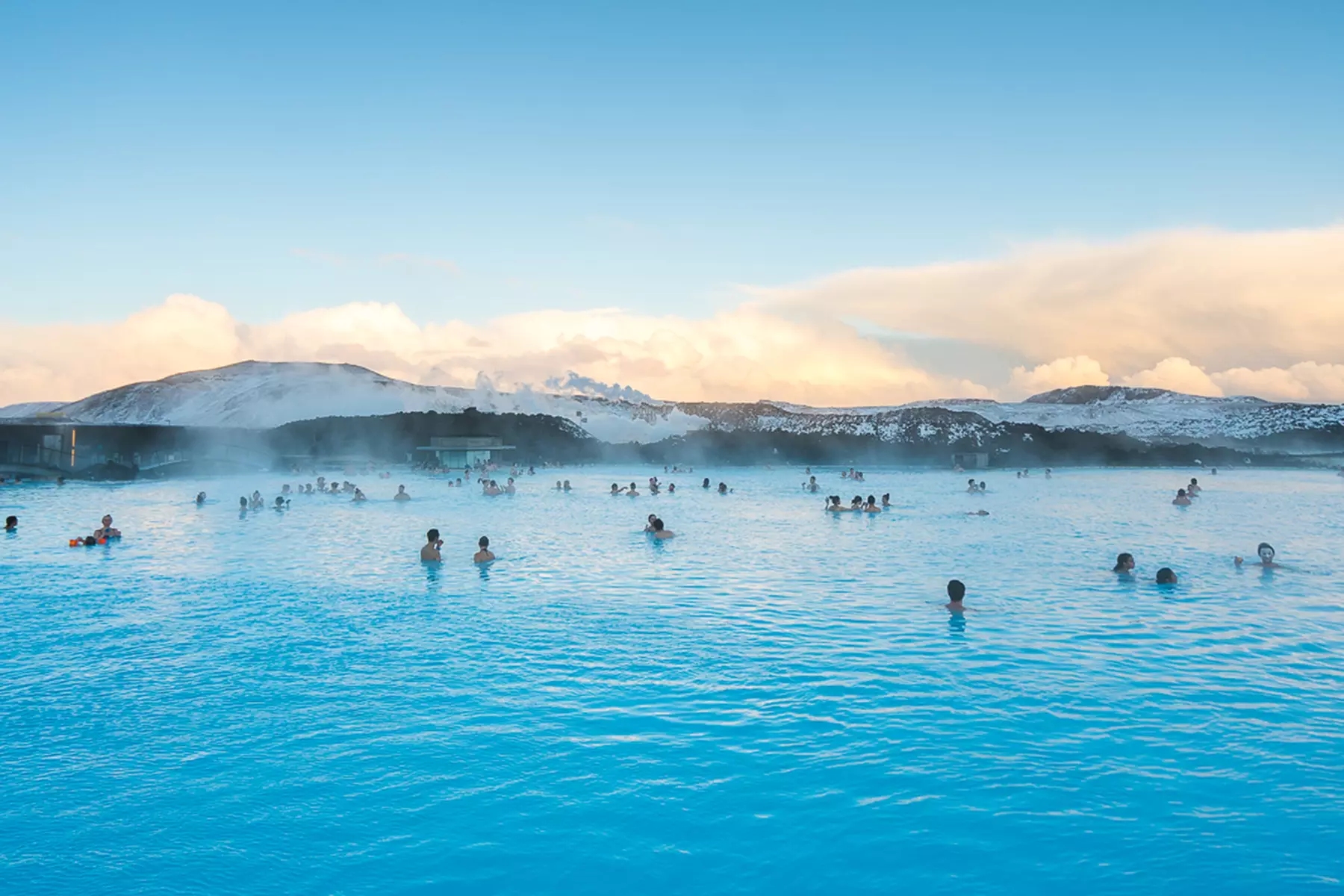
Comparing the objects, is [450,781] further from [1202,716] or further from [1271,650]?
[1271,650]

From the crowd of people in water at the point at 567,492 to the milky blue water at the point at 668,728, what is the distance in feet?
1.46

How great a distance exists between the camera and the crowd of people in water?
1533cm

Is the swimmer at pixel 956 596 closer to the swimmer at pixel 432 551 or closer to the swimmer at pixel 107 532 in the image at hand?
the swimmer at pixel 432 551

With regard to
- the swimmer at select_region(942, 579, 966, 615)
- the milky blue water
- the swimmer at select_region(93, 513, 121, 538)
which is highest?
the swimmer at select_region(93, 513, 121, 538)

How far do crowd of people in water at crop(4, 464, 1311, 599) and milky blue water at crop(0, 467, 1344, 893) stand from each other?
0.44m


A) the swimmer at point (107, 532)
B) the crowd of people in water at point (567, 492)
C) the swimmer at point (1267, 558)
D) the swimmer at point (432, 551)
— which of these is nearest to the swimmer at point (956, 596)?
the crowd of people in water at point (567, 492)

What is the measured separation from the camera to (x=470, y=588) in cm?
1443

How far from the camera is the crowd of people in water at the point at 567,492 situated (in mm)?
15328

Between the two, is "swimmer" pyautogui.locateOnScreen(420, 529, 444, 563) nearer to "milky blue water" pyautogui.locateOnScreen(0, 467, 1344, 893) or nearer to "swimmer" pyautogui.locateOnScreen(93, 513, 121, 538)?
"milky blue water" pyautogui.locateOnScreen(0, 467, 1344, 893)

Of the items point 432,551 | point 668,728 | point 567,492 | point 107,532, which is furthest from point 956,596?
point 567,492

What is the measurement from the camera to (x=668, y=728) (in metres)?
7.43

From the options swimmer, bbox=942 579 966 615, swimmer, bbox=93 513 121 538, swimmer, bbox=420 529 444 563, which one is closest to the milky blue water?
swimmer, bbox=942 579 966 615

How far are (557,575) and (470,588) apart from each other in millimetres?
1827

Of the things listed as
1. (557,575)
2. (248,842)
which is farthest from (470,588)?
(248,842)
